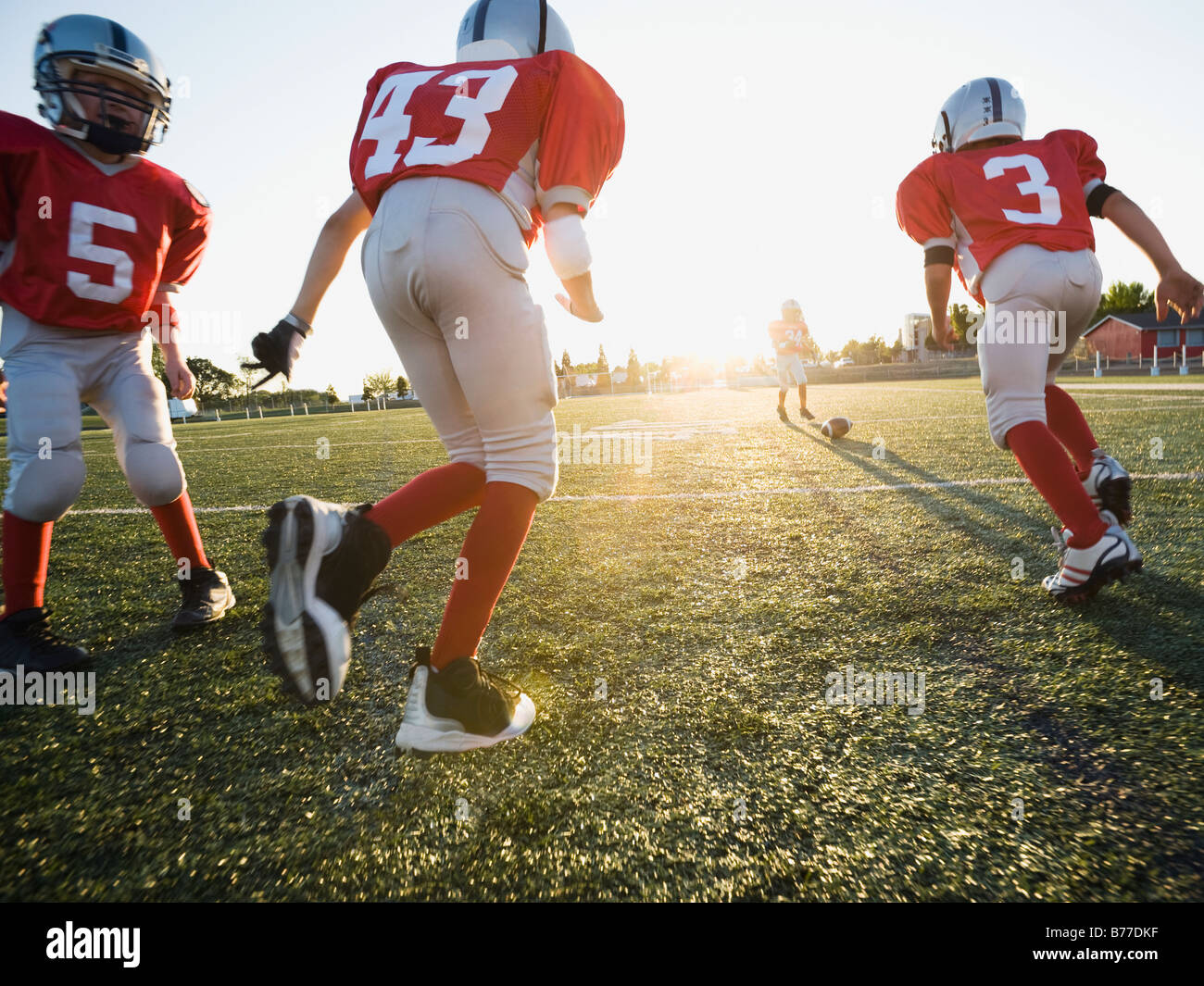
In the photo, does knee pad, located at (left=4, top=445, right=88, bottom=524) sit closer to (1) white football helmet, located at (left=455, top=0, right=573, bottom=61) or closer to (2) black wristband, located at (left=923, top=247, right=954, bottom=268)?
(1) white football helmet, located at (left=455, top=0, right=573, bottom=61)

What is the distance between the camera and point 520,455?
169cm

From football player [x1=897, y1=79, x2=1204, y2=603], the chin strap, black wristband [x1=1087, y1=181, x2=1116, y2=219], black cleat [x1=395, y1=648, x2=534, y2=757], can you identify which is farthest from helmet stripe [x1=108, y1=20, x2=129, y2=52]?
black wristband [x1=1087, y1=181, x2=1116, y2=219]

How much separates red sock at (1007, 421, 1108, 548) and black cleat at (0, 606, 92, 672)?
10.8 feet

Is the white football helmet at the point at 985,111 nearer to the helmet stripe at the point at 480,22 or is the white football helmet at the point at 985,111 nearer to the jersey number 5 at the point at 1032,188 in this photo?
the jersey number 5 at the point at 1032,188

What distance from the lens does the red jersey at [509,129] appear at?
1.59 m

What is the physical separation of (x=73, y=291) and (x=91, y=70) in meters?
0.77

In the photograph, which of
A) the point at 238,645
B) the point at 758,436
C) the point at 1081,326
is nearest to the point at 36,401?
the point at 238,645

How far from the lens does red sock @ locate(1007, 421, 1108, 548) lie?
7.30 feet

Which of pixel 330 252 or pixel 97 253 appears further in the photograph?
pixel 97 253

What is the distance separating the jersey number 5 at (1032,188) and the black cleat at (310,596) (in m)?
2.64

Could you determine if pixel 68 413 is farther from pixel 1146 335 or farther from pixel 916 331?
pixel 1146 335

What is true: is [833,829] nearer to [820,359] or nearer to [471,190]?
[471,190]

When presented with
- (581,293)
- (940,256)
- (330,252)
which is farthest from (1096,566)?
(330,252)

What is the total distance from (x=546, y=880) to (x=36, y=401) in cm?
236
